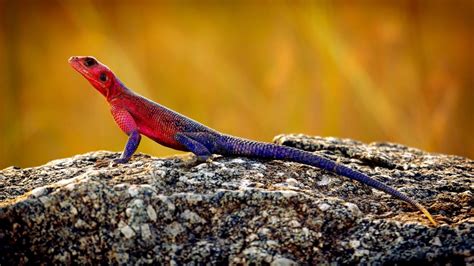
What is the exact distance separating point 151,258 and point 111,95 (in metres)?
1.79

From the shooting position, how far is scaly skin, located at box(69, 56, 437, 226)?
3.65m

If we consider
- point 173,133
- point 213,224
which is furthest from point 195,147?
point 213,224

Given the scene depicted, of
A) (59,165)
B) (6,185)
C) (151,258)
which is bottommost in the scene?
(151,258)

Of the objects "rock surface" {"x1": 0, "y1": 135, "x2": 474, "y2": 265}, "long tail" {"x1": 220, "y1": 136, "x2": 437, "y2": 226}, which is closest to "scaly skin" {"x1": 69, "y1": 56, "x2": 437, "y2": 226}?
"long tail" {"x1": 220, "y1": 136, "x2": 437, "y2": 226}

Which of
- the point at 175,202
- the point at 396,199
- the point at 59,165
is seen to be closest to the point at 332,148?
the point at 396,199

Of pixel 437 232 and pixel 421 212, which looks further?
pixel 421 212

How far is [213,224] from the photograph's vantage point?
3027 millimetres

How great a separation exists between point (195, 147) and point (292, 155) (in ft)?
2.05

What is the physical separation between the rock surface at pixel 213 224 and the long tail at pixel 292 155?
133 mm

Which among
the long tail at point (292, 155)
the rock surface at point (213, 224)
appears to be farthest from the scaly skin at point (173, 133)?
the rock surface at point (213, 224)

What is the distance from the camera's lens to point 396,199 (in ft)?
11.1

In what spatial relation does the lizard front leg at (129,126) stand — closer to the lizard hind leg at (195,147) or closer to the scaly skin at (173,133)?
the scaly skin at (173,133)

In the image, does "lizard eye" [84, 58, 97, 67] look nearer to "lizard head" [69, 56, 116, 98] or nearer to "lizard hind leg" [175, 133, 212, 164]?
"lizard head" [69, 56, 116, 98]

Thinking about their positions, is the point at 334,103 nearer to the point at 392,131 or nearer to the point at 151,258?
the point at 392,131
